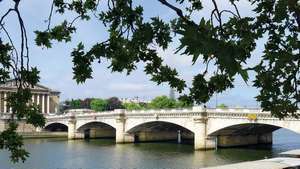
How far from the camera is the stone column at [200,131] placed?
60406 mm

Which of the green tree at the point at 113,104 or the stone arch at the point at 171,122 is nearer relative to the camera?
the stone arch at the point at 171,122

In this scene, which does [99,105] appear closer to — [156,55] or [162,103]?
[162,103]

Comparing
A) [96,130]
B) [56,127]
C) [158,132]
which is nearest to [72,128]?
[96,130]

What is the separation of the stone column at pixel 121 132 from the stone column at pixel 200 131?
611 inches

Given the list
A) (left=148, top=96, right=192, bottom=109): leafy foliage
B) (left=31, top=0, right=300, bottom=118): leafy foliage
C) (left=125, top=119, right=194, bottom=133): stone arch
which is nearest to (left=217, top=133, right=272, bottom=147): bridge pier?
(left=125, top=119, right=194, bottom=133): stone arch

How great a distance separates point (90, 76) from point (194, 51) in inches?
145

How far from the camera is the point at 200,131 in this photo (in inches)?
2392

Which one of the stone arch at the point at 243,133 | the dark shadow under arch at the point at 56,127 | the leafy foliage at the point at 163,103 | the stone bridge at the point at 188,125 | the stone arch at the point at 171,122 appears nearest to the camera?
the stone bridge at the point at 188,125

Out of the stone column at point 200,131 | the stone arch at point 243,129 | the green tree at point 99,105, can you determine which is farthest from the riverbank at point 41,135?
the green tree at point 99,105

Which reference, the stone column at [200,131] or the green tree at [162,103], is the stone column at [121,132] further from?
the green tree at [162,103]

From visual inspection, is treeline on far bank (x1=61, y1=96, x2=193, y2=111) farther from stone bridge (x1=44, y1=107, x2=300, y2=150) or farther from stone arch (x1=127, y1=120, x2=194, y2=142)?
stone arch (x1=127, y1=120, x2=194, y2=142)

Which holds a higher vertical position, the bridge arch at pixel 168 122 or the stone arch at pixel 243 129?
the bridge arch at pixel 168 122

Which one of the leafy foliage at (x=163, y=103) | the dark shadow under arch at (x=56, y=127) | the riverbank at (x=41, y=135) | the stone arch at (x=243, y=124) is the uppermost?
the leafy foliage at (x=163, y=103)

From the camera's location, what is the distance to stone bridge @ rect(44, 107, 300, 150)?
56.2m
